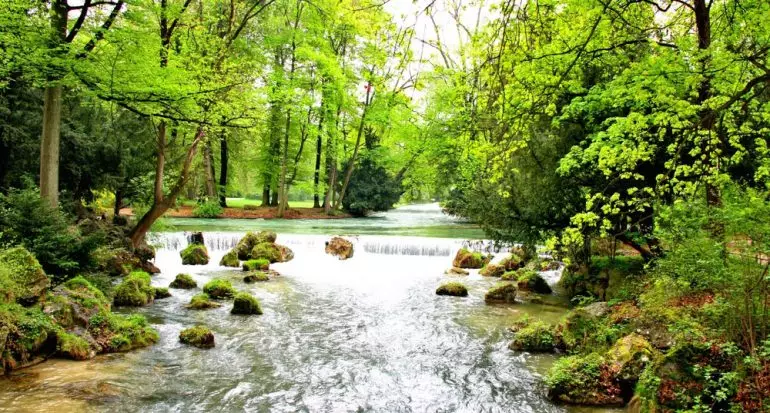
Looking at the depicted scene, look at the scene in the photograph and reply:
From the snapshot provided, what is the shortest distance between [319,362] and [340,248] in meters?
11.0

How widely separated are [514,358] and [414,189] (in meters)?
30.2

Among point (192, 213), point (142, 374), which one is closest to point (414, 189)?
point (192, 213)

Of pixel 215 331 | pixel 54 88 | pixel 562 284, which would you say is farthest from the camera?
pixel 562 284

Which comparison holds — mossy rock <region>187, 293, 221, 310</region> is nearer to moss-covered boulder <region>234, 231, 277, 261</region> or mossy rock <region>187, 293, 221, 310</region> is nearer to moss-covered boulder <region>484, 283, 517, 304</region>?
moss-covered boulder <region>234, 231, 277, 261</region>

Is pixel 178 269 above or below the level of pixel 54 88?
below

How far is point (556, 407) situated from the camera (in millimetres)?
6102

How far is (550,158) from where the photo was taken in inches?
418

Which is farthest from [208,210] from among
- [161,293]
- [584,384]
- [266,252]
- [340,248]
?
[584,384]

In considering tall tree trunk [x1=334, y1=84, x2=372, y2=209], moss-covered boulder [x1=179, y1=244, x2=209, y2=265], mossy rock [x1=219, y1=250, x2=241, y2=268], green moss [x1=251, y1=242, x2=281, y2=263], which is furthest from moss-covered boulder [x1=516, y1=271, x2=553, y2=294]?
tall tree trunk [x1=334, y1=84, x2=372, y2=209]

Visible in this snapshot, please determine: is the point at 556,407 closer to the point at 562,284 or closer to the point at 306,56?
the point at 562,284

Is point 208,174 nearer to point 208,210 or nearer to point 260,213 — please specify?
point 208,210

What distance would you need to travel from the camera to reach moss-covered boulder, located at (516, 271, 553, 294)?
13.2 meters

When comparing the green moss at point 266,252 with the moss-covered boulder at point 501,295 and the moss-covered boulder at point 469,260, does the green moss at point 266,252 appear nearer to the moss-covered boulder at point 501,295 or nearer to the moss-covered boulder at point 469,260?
the moss-covered boulder at point 469,260

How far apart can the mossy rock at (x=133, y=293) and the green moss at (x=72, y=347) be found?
10.7 ft
